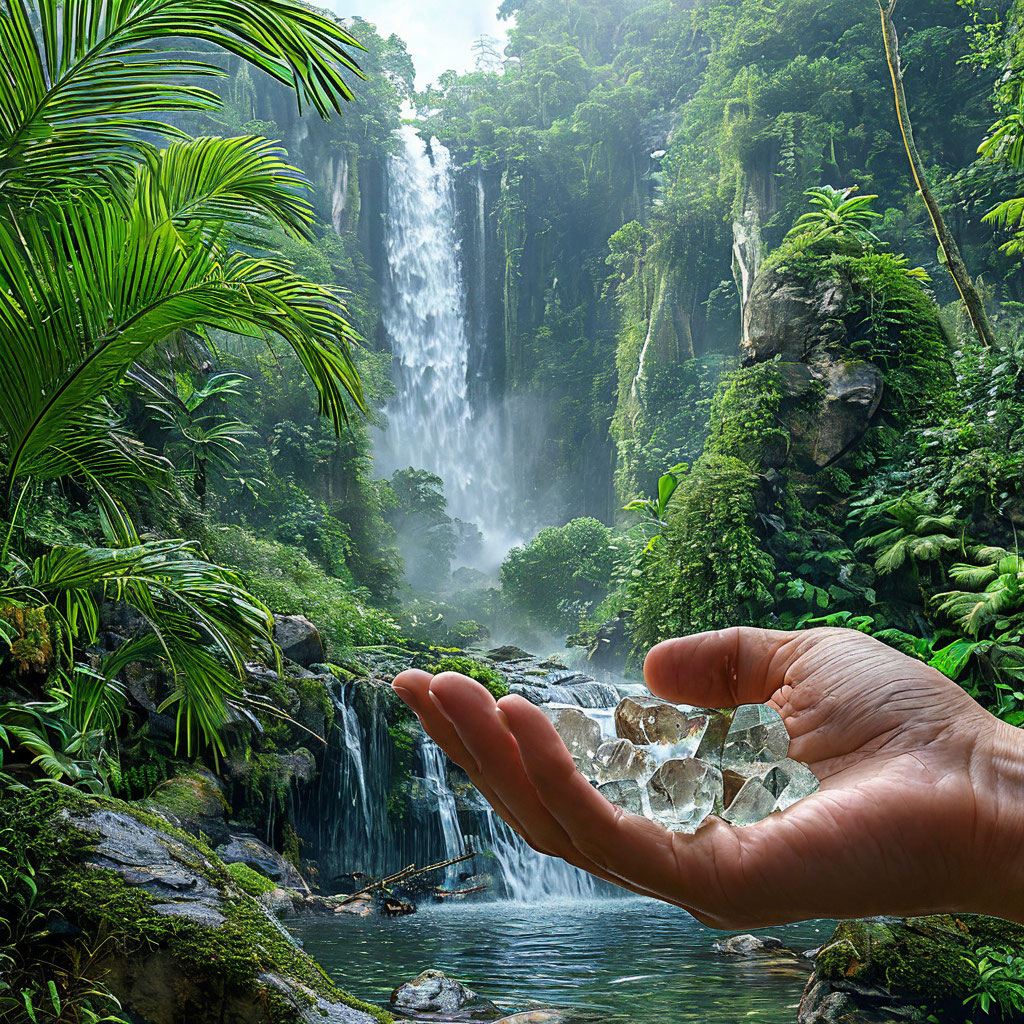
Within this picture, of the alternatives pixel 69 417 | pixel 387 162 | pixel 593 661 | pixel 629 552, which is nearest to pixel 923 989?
pixel 69 417

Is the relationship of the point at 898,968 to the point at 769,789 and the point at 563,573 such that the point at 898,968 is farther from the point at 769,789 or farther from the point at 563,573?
the point at 563,573

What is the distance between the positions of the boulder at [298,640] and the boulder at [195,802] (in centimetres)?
208

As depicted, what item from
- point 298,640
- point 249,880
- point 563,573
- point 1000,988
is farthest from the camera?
point 563,573

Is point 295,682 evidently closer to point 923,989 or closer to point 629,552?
point 923,989

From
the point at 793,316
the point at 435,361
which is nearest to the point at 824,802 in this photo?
the point at 793,316

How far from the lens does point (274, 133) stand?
26.2m

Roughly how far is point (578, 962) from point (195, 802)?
3205 mm

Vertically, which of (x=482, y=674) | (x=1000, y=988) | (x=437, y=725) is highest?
(x=482, y=674)

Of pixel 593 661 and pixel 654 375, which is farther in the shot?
pixel 654 375

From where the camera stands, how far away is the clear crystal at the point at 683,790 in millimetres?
1104

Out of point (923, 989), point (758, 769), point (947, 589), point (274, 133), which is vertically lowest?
point (923, 989)

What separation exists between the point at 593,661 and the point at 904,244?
1269 centimetres

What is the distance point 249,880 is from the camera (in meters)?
4.19

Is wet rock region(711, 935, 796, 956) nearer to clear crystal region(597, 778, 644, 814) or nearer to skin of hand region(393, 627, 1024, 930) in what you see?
skin of hand region(393, 627, 1024, 930)
